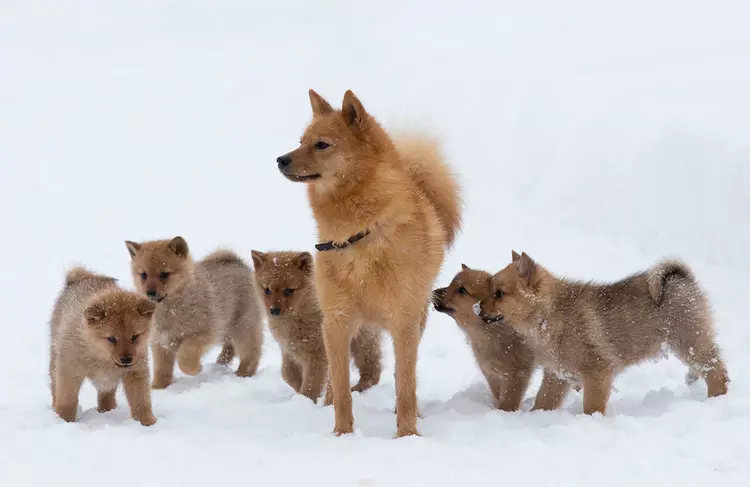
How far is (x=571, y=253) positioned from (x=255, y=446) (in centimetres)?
688

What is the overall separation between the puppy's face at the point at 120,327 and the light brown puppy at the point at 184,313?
1484 millimetres

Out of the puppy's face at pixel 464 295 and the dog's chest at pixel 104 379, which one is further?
the puppy's face at pixel 464 295

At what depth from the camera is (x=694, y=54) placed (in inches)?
594

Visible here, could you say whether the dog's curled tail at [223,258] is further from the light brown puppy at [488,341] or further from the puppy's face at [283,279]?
the light brown puppy at [488,341]

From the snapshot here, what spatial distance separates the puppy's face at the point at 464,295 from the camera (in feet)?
21.7

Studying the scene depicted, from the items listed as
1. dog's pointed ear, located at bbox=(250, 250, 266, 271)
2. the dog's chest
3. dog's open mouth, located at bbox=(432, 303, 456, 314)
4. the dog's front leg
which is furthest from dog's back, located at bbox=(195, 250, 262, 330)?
the dog's front leg

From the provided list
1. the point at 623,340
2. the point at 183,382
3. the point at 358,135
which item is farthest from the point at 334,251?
the point at 183,382

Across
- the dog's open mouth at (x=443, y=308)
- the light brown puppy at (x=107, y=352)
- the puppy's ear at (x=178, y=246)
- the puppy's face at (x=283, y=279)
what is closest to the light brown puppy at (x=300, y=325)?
the puppy's face at (x=283, y=279)

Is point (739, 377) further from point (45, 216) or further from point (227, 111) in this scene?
point (227, 111)

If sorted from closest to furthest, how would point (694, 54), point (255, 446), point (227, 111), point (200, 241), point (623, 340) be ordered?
1. point (255, 446)
2. point (623, 340)
3. point (200, 241)
4. point (694, 54)
5. point (227, 111)

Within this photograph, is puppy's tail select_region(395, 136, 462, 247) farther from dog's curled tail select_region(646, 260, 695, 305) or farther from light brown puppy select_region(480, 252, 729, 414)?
dog's curled tail select_region(646, 260, 695, 305)

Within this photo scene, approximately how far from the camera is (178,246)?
763cm

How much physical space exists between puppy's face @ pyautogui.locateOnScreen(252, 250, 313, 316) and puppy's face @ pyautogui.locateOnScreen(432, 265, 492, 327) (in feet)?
3.66

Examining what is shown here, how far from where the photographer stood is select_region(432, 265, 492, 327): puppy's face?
661cm
